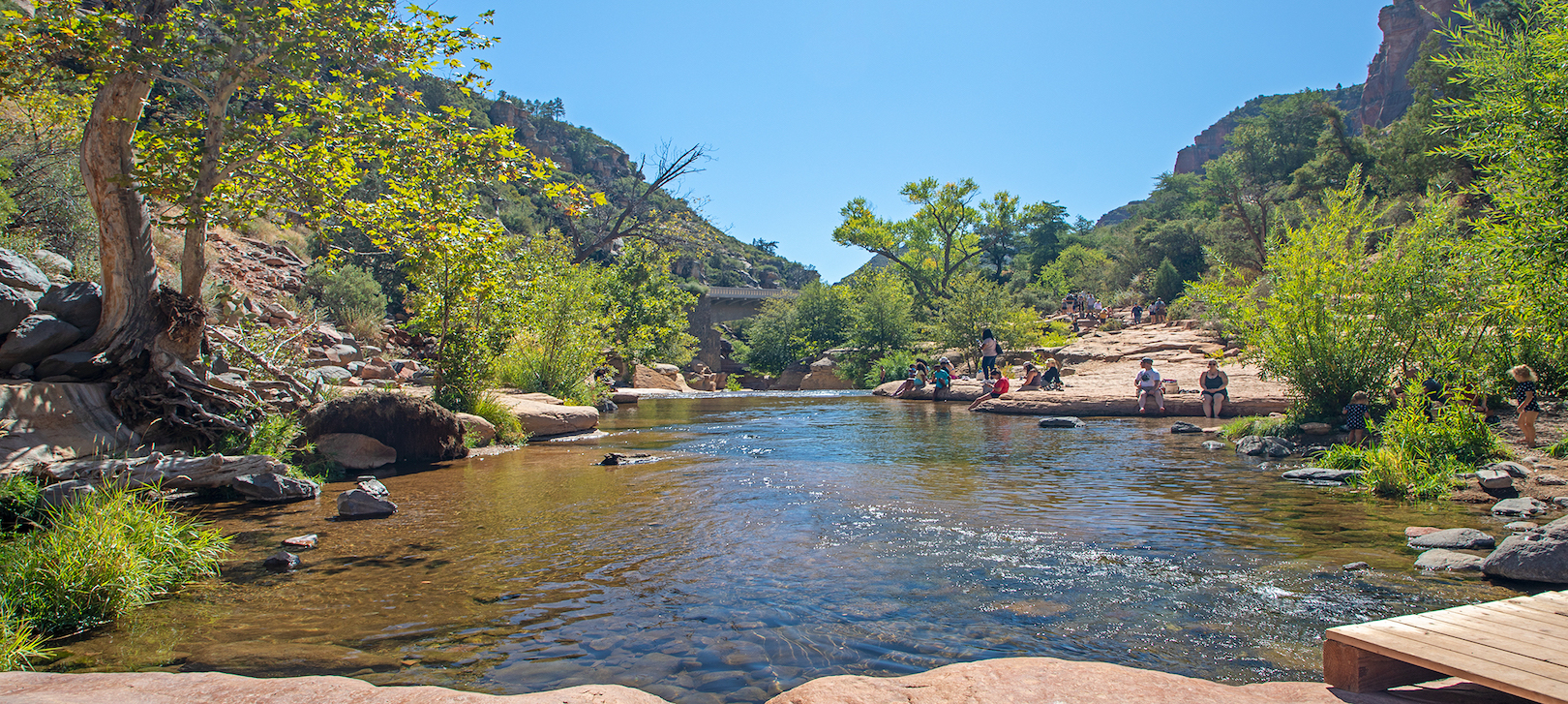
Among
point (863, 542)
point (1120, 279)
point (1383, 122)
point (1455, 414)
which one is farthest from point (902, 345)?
point (1383, 122)

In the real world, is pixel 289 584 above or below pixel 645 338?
below

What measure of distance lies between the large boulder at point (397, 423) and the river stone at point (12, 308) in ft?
9.90

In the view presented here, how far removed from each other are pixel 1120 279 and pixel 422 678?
187 feet

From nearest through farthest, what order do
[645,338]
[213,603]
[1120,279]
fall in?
[213,603] < [645,338] < [1120,279]

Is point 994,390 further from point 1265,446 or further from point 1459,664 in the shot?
point 1459,664

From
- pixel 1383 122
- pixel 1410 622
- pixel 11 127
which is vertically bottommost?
pixel 1410 622

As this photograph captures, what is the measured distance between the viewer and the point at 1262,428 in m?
11.7

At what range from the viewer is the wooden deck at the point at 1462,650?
2738 mm

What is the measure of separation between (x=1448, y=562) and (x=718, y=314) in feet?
174

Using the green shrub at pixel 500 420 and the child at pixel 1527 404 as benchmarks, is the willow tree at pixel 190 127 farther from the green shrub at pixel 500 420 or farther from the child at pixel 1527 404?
the child at pixel 1527 404

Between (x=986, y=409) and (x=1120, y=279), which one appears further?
(x=1120, y=279)

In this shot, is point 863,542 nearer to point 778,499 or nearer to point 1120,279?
point 778,499

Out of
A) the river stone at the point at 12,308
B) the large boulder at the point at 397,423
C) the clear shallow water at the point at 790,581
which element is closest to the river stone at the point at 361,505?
the clear shallow water at the point at 790,581

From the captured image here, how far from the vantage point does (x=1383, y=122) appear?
94250mm
